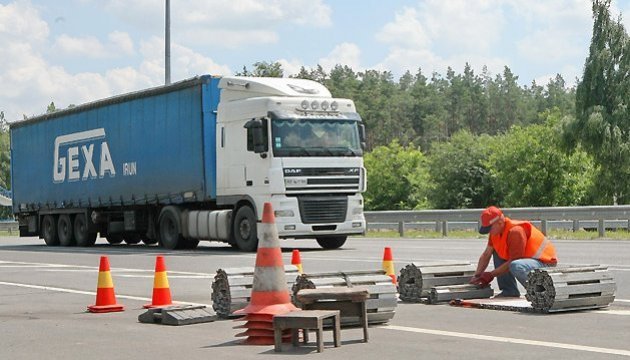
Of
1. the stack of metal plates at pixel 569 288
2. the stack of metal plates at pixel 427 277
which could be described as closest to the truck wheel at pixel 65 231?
the stack of metal plates at pixel 427 277

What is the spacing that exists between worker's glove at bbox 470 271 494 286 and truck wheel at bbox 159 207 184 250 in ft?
53.7

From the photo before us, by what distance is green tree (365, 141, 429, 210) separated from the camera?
A: 5094 inches

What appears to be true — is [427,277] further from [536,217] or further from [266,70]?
[266,70]

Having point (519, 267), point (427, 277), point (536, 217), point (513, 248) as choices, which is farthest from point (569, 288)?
point (536, 217)

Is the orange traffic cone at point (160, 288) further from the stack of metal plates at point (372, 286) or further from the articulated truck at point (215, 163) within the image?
the articulated truck at point (215, 163)

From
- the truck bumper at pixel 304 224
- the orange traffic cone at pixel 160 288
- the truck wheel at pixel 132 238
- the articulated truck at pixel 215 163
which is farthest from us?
the truck wheel at pixel 132 238

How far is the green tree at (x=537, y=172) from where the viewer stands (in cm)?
9065

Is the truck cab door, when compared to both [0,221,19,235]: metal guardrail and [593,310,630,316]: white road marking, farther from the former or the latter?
[0,221,19,235]: metal guardrail

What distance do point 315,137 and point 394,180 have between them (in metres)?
106

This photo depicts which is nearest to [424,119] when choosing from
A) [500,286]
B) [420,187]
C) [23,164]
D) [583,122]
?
[420,187]

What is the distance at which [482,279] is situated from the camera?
44.1 feet

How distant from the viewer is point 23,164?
3831 centimetres

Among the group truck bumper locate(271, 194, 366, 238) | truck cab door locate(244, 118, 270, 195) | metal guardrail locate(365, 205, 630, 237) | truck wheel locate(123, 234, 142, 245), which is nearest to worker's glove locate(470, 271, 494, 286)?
truck bumper locate(271, 194, 366, 238)

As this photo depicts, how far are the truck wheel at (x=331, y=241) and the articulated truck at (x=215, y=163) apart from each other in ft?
0.09
